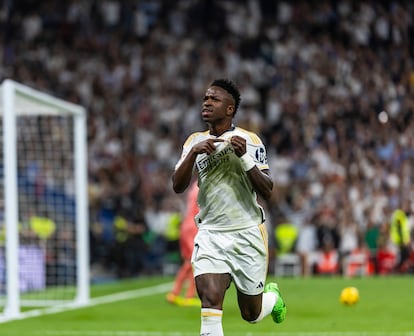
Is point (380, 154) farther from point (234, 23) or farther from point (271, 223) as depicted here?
point (234, 23)

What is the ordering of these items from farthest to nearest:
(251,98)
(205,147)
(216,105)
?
(251,98), (216,105), (205,147)

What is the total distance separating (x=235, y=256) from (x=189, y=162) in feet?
2.91

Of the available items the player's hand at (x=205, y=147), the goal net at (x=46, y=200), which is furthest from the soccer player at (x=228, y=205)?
the goal net at (x=46, y=200)

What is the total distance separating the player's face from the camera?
8875mm

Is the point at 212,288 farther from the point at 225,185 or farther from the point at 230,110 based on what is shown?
the point at 230,110

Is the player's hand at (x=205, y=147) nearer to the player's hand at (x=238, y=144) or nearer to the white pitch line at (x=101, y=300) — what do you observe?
the player's hand at (x=238, y=144)

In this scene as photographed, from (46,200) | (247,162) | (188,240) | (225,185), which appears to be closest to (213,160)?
(225,185)

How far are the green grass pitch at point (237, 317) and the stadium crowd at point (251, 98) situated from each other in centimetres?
437

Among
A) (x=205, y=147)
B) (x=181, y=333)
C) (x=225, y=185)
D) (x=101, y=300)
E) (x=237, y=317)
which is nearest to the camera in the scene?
(x=205, y=147)

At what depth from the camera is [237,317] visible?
15.6 metres

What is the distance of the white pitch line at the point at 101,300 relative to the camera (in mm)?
16797

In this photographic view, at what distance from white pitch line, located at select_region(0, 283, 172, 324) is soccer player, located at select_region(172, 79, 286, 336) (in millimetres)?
7201

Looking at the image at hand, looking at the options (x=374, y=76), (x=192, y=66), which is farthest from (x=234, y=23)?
(x=374, y=76)

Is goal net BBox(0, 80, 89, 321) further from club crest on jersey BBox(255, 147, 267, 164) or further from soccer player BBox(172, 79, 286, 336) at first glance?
club crest on jersey BBox(255, 147, 267, 164)
